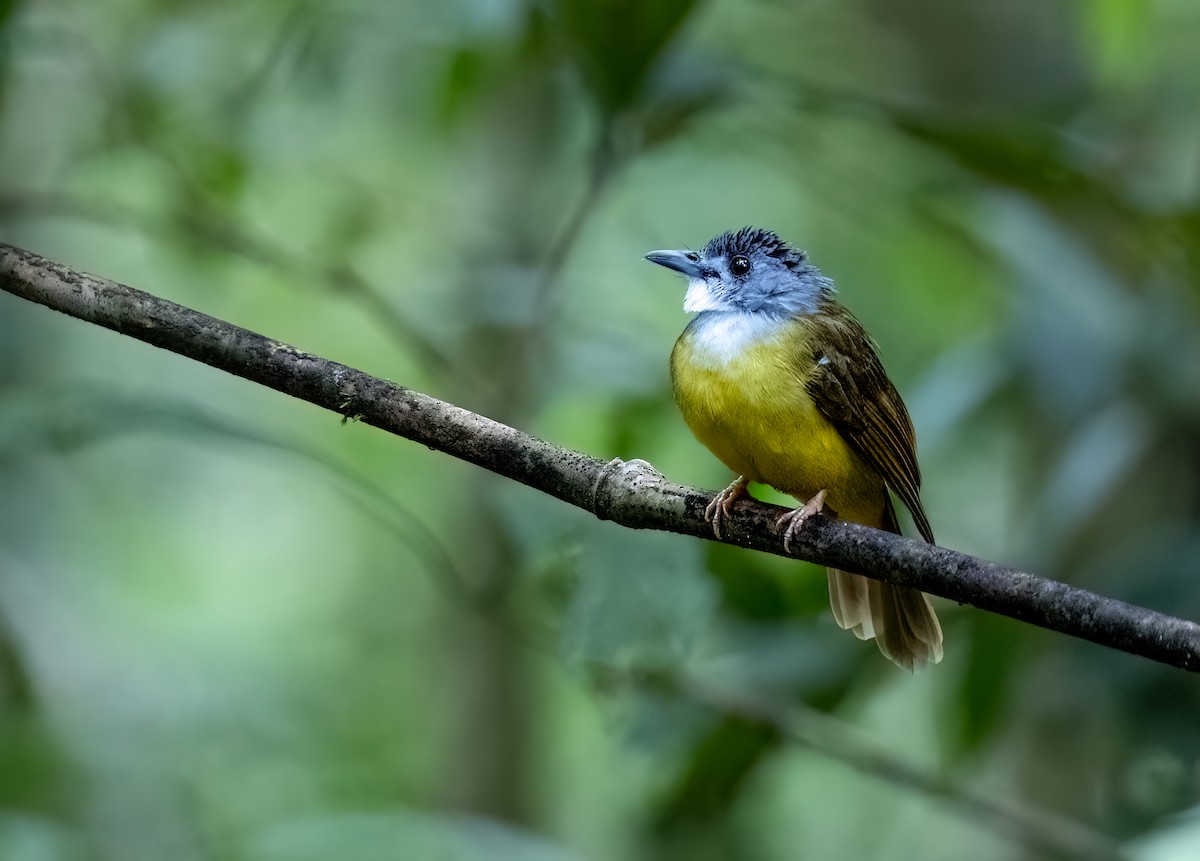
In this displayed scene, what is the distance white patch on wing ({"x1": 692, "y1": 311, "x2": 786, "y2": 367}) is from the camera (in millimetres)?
3139

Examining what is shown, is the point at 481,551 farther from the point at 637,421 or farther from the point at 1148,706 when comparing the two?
the point at 1148,706

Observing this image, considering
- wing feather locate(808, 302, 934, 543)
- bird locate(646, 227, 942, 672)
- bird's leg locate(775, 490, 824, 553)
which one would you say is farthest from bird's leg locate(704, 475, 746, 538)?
wing feather locate(808, 302, 934, 543)

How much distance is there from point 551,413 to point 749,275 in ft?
2.77

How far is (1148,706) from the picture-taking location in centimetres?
336

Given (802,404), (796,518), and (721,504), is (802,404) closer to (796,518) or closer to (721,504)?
(721,504)

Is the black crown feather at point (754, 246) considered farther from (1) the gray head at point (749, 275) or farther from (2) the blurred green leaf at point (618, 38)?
(2) the blurred green leaf at point (618, 38)

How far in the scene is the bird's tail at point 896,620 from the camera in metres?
3.44

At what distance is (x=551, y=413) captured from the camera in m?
4.16

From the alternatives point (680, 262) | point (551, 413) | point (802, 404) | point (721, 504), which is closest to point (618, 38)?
point (680, 262)

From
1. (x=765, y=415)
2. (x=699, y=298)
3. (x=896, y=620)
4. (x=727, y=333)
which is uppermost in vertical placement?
(x=699, y=298)

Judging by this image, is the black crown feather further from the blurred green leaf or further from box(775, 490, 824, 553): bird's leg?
box(775, 490, 824, 553): bird's leg

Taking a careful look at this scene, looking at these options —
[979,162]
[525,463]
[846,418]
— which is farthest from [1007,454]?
[525,463]

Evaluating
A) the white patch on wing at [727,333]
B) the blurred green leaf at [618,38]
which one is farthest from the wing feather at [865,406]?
the blurred green leaf at [618,38]

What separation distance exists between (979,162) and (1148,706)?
150cm
